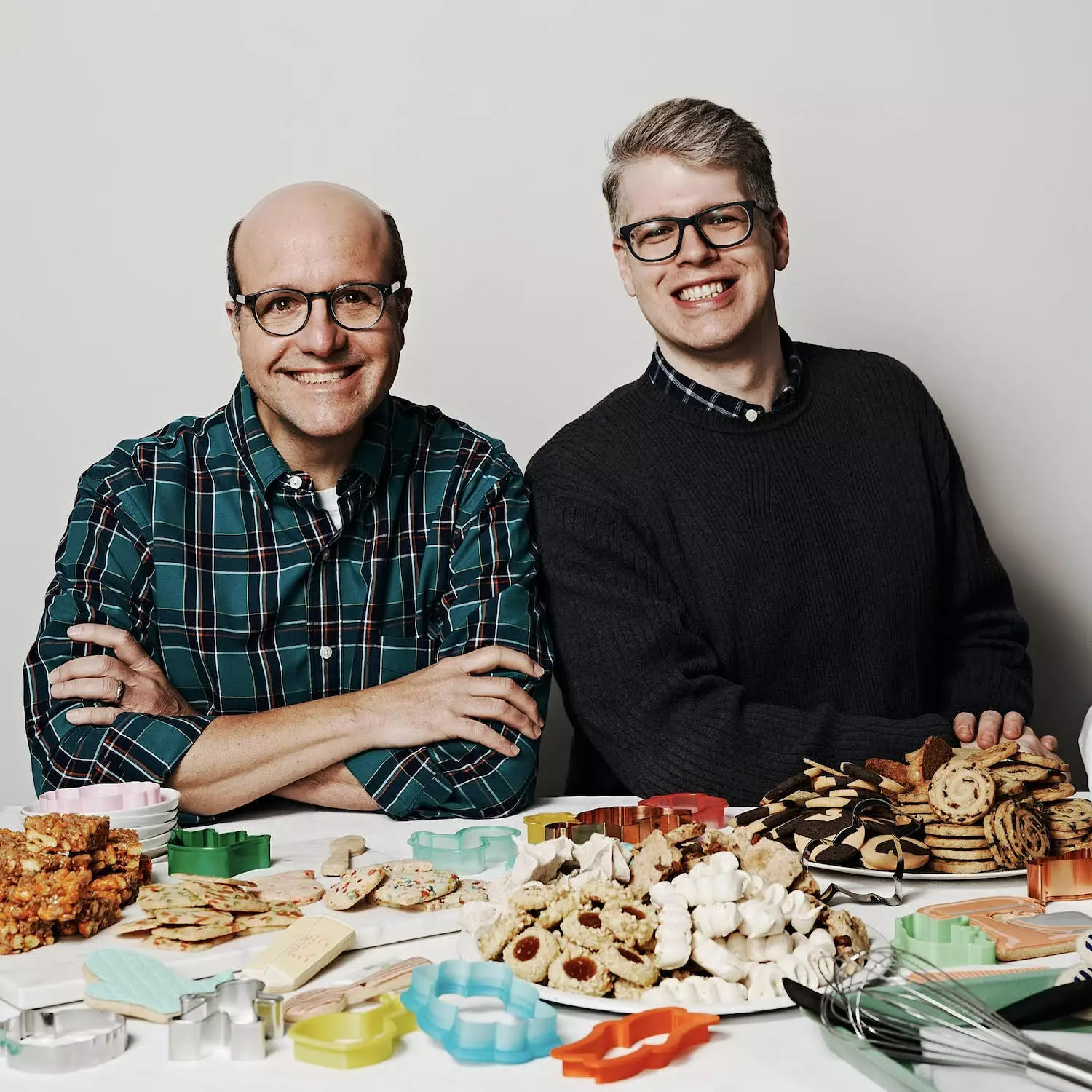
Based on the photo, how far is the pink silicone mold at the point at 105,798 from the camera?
167 cm

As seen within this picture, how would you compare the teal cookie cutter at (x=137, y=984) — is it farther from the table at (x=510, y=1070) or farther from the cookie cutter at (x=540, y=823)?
the cookie cutter at (x=540, y=823)

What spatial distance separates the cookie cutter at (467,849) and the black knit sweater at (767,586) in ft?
1.77

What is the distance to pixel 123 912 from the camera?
52.7 inches

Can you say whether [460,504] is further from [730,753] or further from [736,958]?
[736,958]

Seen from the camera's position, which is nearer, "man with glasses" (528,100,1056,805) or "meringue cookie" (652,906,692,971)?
"meringue cookie" (652,906,692,971)

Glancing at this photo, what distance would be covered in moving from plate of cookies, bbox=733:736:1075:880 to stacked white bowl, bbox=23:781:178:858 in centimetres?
71

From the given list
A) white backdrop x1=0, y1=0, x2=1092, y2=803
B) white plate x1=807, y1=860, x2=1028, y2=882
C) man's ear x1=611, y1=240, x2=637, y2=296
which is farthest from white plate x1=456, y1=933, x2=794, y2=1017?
white backdrop x1=0, y1=0, x2=1092, y2=803

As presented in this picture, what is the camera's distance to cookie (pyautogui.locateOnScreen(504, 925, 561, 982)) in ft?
3.56

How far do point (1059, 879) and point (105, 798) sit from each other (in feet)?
3.79

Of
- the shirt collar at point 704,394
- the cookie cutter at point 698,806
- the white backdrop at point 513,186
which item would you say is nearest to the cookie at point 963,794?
the cookie cutter at point 698,806

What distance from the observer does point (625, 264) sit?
8.10ft

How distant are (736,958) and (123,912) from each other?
639mm

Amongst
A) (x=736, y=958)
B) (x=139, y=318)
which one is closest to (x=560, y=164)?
(x=139, y=318)

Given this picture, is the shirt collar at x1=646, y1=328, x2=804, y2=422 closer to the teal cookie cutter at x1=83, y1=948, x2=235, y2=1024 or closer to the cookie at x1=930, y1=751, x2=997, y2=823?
→ the cookie at x1=930, y1=751, x2=997, y2=823
